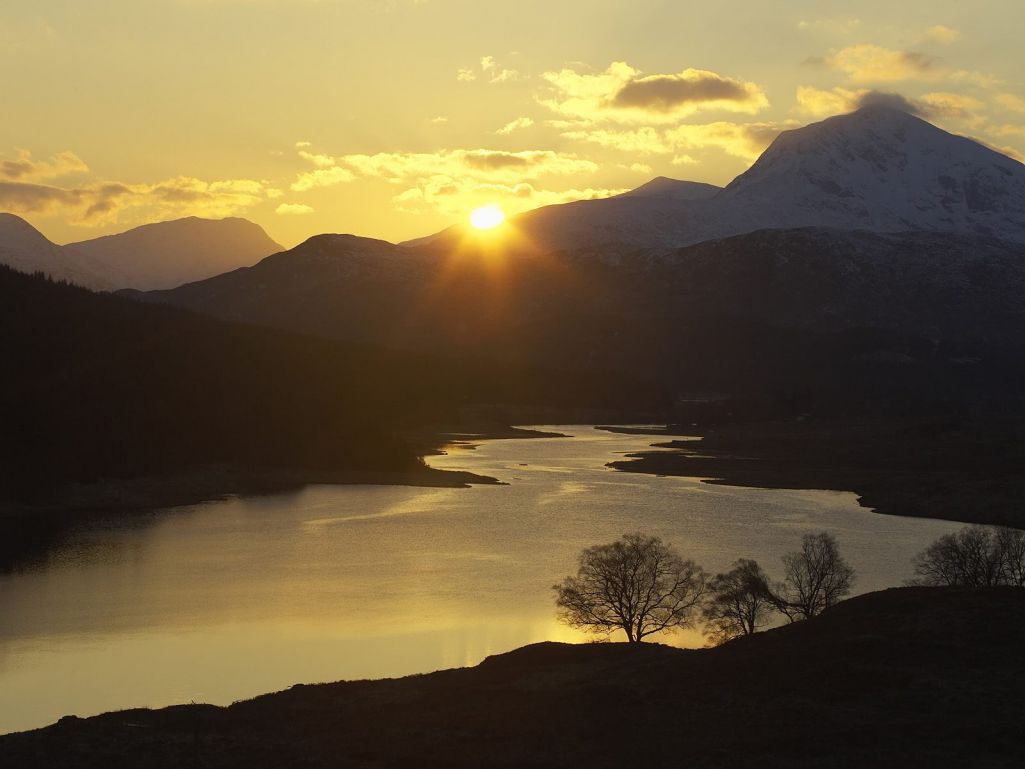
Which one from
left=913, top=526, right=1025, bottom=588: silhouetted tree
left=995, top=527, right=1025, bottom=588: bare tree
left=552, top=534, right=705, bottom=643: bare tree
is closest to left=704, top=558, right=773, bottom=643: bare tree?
left=552, top=534, right=705, bottom=643: bare tree

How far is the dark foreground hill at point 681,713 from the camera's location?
33406 millimetres

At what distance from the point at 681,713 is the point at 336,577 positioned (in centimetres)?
3767

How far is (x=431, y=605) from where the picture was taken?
63.8 m

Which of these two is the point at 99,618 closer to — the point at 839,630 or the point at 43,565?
the point at 43,565

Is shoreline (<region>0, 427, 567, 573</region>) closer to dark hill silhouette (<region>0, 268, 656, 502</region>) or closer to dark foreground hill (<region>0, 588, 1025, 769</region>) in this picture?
dark hill silhouette (<region>0, 268, 656, 502</region>)

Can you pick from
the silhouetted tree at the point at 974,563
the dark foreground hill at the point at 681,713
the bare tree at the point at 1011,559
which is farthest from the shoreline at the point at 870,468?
the dark foreground hill at the point at 681,713

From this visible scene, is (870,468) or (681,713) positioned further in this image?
(870,468)

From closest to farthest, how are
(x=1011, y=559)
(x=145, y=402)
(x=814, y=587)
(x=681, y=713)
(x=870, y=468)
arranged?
1. (x=681, y=713)
2. (x=814, y=587)
3. (x=1011, y=559)
4. (x=870, y=468)
5. (x=145, y=402)

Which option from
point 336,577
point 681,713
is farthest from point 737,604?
point 336,577

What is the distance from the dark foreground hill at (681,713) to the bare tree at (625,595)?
1102 cm

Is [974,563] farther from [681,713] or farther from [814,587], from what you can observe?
[681,713]

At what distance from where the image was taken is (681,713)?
3756cm

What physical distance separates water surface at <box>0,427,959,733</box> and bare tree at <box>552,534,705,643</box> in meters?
1.39

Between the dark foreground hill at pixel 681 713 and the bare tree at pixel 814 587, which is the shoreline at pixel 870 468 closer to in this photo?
the bare tree at pixel 814 587
